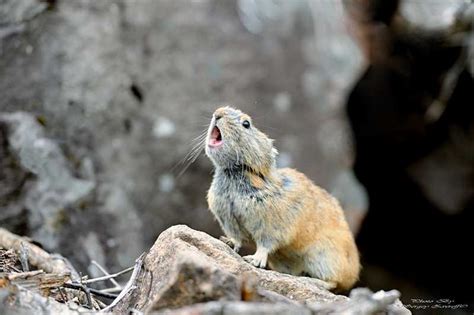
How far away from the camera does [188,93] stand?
38.9 ft

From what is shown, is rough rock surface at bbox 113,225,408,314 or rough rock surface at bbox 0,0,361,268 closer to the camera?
rough rock surface at bbox 113,225,408,314

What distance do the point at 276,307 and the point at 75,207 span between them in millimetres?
6188

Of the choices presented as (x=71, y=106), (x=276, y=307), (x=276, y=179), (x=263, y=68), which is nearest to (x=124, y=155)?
(x=71, y=106)

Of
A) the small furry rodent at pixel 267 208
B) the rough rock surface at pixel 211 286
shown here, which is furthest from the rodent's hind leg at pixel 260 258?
the rough rock surface at pixel 211 286

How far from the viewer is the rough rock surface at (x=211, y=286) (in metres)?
4.69

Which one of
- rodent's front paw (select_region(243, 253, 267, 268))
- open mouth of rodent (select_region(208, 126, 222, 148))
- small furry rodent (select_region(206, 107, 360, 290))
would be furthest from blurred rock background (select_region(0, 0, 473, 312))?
rodent's front paw (select_region(243, 253, 267, 268))

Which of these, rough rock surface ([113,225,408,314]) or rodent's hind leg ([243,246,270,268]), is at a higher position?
rodent's hind leg ([243,246,270,268])

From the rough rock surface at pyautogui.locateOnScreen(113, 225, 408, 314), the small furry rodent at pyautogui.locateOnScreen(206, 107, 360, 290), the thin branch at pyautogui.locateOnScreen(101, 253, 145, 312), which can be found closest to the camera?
the rough rock surface at pyautogui.locateOnScreen(113, 225, 408, 314)

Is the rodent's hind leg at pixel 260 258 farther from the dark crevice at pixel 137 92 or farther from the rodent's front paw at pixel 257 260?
the dark crevice at pixel 137 92

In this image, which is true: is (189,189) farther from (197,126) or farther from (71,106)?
(71,106)

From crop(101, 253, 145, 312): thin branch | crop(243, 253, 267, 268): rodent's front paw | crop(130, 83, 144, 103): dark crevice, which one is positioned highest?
crop(130, 83, 144, 103): dark crevice

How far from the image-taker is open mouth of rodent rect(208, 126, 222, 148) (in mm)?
7473

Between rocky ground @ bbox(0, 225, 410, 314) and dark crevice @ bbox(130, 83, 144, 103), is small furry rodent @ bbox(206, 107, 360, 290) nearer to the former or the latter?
rocky ground @ bbox(0, 225, 410, 314)

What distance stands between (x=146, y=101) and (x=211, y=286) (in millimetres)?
7046
